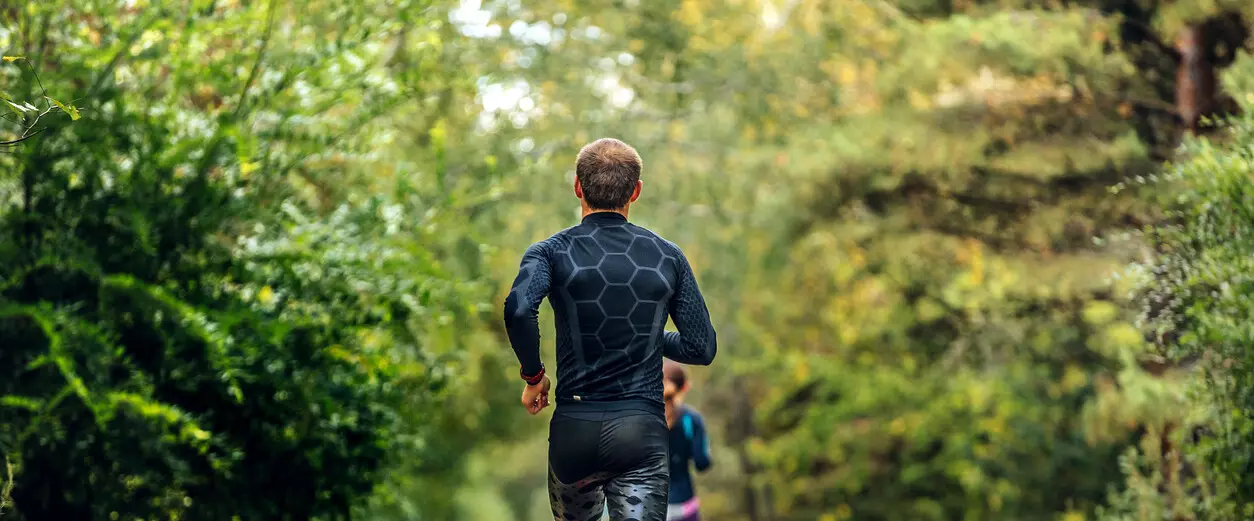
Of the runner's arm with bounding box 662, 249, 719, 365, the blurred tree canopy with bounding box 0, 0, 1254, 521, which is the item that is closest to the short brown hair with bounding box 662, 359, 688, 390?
the blurred tree canopy with bounding box 0, 0, 1254, 521

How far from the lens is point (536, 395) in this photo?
473 centimetres

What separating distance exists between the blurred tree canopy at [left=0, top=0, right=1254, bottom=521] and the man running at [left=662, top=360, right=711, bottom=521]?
1.50 metres

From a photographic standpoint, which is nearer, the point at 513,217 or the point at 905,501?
the point at 513,217

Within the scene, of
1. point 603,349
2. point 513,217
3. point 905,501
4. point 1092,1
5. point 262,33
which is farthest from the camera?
point 905,501

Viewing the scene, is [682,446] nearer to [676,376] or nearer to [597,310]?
[676,376]

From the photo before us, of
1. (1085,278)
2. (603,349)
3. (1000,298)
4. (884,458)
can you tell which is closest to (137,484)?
(603,349)

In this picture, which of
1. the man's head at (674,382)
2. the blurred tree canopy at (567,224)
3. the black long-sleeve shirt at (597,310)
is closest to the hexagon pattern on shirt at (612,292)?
the black long-sleeve shirt at (597,310)

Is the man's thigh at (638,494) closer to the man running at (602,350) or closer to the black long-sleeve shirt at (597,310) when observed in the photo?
the man running at (602,350)

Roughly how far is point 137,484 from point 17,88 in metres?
2.18

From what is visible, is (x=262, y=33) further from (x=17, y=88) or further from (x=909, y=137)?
(x=909, y=137)

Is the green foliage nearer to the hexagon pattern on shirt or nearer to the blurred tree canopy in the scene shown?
the blurred tree canopy

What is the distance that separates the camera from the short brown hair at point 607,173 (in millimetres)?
4785

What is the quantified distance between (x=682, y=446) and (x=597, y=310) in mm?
3959

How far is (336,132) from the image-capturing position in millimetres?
8594
